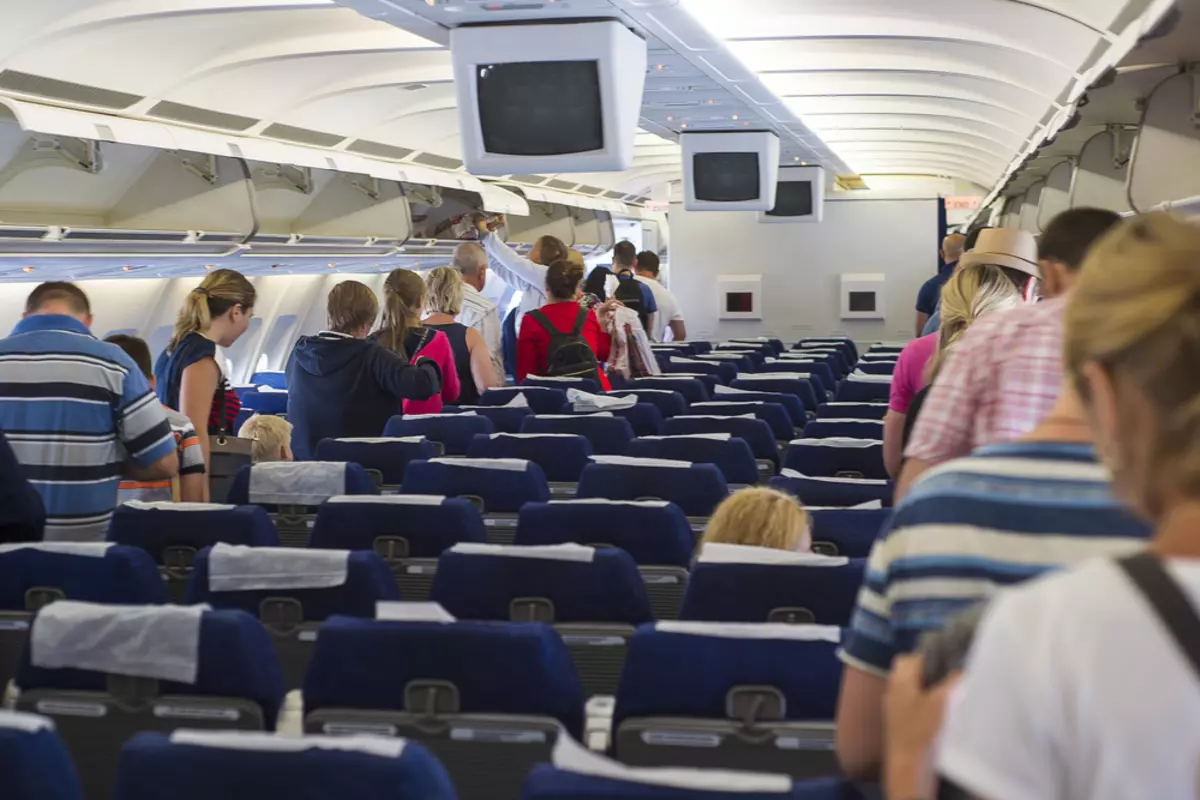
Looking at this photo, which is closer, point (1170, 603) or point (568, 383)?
point (1170, 603)

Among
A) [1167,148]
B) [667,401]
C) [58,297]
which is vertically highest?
[1167,148]

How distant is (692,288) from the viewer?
23.9m

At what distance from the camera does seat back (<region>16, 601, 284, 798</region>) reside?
3551 millimetres

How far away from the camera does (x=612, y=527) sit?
5184 millimetres

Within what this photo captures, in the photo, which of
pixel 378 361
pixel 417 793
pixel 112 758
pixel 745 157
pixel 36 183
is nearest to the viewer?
pixel 417 793

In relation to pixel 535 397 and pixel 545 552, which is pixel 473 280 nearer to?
pixel 535 397

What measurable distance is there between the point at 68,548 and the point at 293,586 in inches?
26.5

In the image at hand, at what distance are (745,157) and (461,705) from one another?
15361mm

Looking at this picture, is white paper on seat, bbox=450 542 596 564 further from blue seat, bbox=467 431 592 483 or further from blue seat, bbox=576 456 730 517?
blue seat, bbox=467 431 592 483

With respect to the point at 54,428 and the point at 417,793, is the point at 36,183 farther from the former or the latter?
the point at 417,793

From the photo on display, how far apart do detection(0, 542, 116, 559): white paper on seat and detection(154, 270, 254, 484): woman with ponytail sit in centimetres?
241

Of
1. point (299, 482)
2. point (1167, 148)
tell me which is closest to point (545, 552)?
point (299, 482)

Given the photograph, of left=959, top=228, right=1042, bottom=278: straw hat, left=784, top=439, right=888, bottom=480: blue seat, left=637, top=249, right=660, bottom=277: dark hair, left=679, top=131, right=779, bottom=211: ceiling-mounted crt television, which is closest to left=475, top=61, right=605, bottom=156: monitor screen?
left=784, top=439, right=888, bottom=480: blue seat

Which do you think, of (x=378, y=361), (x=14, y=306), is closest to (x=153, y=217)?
(x=14, y=306)
